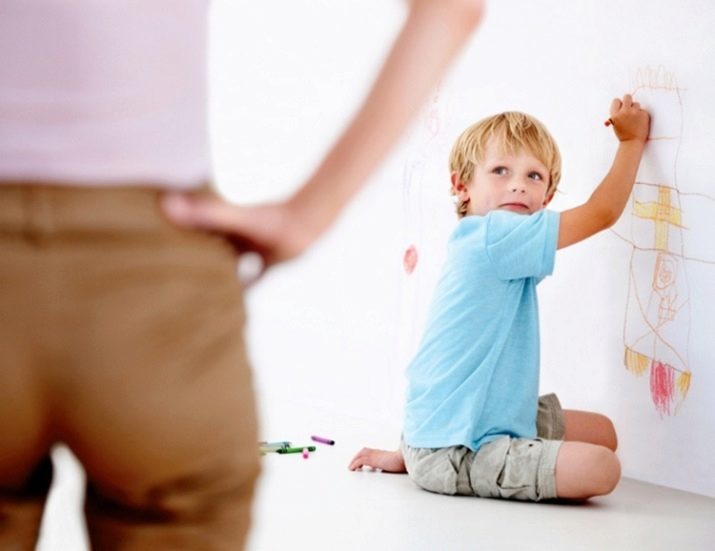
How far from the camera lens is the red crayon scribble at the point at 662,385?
1812 millimetres

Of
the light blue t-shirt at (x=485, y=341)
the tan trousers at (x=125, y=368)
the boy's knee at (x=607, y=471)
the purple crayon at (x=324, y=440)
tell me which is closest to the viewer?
the tan trousers at (x=125, y=368)

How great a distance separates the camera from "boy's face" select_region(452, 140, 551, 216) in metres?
1.90

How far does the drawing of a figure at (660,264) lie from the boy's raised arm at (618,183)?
2 centimetres

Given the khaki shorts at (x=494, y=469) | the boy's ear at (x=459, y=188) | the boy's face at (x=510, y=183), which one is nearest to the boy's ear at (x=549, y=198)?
the boy's face at (x=510, y=183)

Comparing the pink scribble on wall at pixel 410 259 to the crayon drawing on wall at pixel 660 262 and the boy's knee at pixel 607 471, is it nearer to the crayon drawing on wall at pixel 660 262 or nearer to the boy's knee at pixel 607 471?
the crayon drawing on wall at pixel 660 262

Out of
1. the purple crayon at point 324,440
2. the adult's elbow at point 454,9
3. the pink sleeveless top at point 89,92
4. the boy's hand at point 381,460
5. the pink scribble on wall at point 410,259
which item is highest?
the adult's elbow at point 454,9

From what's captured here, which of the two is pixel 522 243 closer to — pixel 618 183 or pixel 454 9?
pixel 618 183

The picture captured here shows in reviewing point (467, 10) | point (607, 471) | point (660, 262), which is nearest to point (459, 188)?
point (660, 262)

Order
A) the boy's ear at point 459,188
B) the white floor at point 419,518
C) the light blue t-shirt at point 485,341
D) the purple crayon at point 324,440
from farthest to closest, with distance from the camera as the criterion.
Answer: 1. the purple crayon at point 324,440
2. the boy's ear at point 459,188
3. the light blue t-shirt at point 485,341
4. the white floor at point 419,518

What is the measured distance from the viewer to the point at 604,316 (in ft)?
6.37

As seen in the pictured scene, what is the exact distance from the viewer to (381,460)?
193 cm

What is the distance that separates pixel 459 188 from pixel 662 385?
0.50 m

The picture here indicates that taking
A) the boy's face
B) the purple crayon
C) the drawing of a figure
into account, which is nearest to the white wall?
the drawing of a figure

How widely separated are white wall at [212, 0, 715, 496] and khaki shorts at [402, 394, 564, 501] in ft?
0.78
